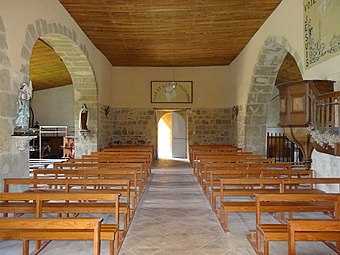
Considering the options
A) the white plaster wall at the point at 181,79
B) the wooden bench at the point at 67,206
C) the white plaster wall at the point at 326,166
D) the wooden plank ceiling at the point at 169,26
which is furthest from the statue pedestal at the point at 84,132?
the white plaster wall at the point at 326,166

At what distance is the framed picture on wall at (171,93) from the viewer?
12.4 m

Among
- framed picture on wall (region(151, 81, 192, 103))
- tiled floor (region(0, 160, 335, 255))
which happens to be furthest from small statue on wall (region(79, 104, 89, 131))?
tiled floor (region(0, 160, 335, 255))

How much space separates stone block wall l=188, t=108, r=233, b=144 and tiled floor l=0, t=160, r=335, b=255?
22.1 ft

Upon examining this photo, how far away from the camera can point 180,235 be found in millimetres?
3828

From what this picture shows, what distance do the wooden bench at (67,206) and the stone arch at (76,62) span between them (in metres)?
2.10

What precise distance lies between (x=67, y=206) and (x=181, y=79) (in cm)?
936

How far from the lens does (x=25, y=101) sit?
457 cm

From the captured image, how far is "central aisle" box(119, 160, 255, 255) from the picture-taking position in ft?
11.2

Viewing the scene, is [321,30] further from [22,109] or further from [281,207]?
[22,109]

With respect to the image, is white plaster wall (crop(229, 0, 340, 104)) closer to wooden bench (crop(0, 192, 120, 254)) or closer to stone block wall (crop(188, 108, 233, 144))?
stone block wall (crop(188, 108, 233, 144))

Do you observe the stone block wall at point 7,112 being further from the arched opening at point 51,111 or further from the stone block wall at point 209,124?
the stone block wall at point 209,124

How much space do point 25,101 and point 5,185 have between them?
1.15 m

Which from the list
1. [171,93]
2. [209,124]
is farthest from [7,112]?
[209,124]

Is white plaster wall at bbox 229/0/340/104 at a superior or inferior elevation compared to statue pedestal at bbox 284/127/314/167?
superior
